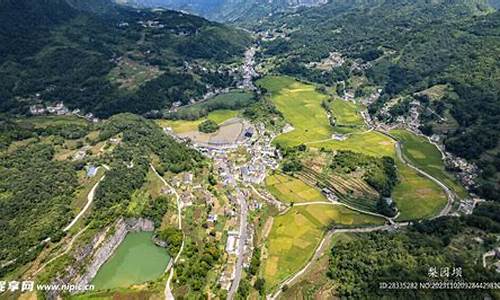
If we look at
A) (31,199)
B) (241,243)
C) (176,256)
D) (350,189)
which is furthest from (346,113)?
(31,199)

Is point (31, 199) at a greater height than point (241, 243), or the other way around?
A: point (241, 243)

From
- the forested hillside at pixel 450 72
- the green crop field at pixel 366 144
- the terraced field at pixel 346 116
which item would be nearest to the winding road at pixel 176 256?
the green crop field at pixel 366 144

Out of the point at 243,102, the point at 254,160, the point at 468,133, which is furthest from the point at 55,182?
the point at 468,133

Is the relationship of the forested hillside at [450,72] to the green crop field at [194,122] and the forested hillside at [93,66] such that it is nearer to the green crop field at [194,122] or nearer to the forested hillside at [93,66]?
the forested hillside at [93,66]

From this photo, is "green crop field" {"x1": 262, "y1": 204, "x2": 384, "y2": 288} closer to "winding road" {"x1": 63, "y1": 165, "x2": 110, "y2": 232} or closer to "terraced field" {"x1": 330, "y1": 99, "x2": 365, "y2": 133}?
"winding road" {"x1": 63, "y1": 165, "x2": 110, "y2": 232}

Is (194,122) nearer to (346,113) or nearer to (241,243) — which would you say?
(346,113)

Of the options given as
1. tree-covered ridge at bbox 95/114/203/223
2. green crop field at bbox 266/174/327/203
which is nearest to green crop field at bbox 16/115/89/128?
tree-covered ridge at bbox 95/114/203/223
